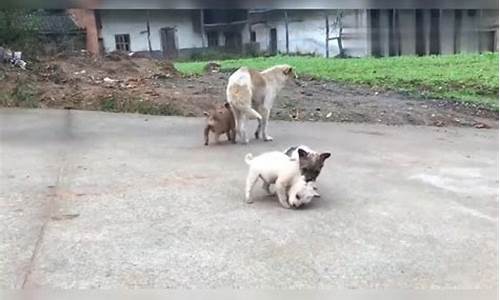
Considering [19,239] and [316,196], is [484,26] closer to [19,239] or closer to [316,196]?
[19,239]

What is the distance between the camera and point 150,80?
971 cm

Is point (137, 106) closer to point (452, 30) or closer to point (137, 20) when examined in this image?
point (137, 20)

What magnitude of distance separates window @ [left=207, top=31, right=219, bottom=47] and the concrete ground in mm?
1302

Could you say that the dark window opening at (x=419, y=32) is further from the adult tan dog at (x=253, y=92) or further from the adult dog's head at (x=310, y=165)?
the adult tan dog at (x=253, y=92)

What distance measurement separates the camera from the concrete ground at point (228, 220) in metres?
2.57

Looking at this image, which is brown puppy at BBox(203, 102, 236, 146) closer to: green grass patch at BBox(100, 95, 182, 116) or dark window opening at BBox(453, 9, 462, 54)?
green grass patch at BBox(100, 95, 182, 116)

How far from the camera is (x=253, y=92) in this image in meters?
5.57

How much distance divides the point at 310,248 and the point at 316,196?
88cm

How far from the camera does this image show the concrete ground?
2568 mm

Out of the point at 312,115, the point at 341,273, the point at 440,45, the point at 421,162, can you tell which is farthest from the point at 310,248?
the point at 312,115

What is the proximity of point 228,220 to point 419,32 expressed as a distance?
2.53 metres

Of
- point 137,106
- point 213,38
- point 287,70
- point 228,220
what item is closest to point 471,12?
point 213,38

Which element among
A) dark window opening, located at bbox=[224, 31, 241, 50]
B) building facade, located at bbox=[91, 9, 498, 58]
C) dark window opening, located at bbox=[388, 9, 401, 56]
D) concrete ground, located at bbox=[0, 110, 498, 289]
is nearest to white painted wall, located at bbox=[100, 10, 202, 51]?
building facade, located at bbox=[91, 9, 498, 58]

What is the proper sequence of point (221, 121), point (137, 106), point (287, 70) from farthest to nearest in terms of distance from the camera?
point (137, 106) → point (287, 70) → point (221, 121)
